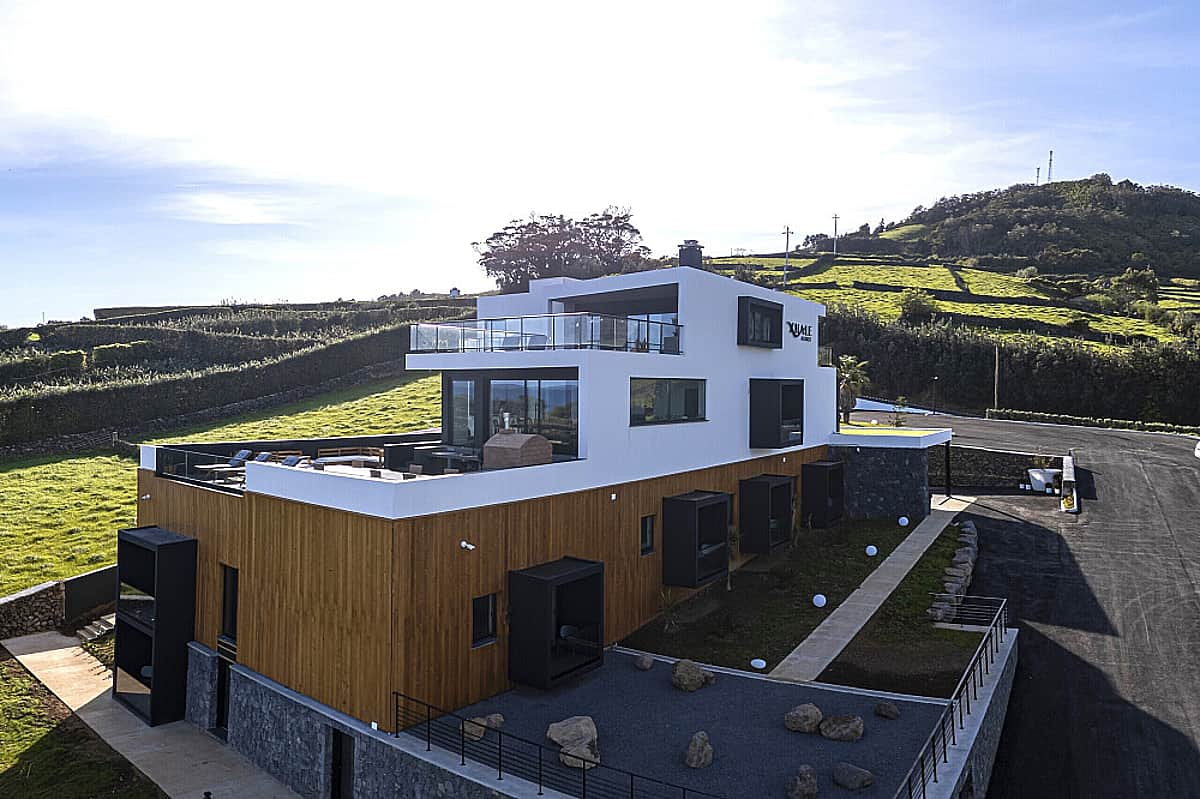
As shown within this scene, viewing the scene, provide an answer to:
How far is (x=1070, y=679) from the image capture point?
15.9 meters

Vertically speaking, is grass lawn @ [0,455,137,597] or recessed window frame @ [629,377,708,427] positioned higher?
recessed window frame @ [629,377,708,427]

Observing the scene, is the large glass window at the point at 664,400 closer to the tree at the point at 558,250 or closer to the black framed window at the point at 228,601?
the black framed window at the point at 228,601

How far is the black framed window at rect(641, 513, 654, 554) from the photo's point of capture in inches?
712

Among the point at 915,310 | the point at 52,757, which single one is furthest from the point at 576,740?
the point at 915,310

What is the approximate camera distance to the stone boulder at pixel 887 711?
12719 millimetres

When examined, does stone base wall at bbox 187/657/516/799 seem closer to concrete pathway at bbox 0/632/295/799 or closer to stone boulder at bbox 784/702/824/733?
concrete pathway at bbox 0/632/295/799

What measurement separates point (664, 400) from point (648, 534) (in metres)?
3.32

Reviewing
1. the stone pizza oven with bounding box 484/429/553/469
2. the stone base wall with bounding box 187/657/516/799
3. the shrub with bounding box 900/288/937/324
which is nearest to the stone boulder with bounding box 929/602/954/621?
A: the stone pizza oven with bounding box 484/429/553/469

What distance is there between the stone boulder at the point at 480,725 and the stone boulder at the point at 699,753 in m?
3.06

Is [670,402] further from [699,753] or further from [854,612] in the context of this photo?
[699,753]

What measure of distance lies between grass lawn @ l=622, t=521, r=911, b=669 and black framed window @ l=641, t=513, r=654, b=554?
1732 mm

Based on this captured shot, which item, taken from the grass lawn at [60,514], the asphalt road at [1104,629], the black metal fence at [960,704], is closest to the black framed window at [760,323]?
the black metal fence at [960,704]

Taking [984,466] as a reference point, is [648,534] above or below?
above

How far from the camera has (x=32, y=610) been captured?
2036 centimetres
